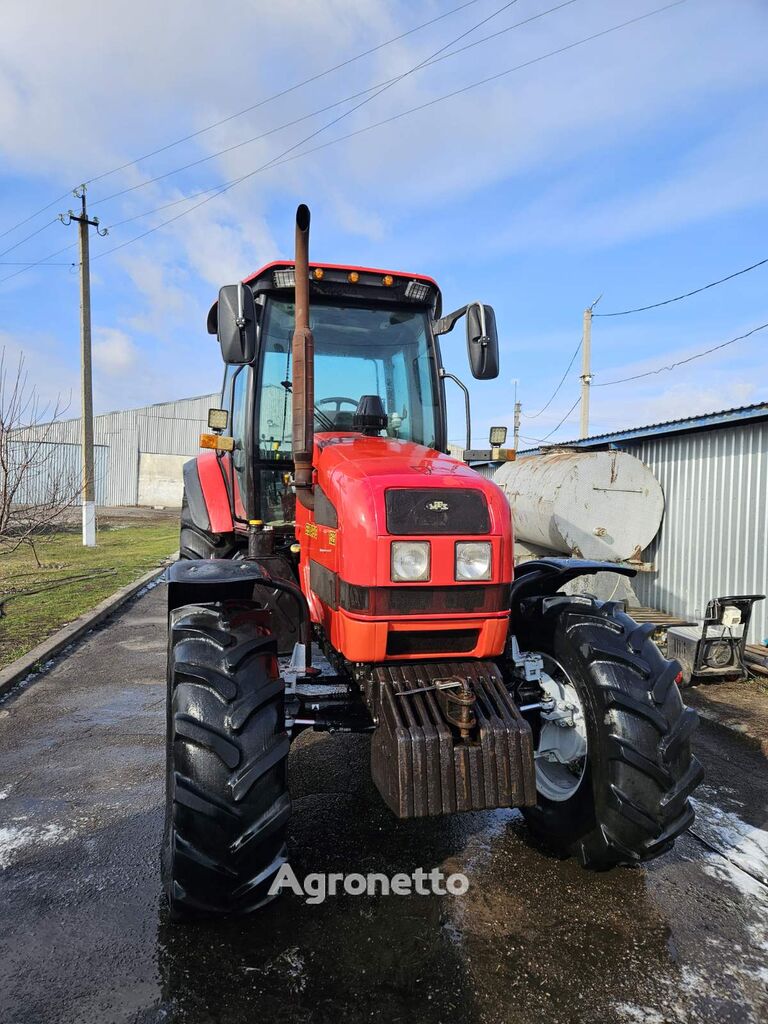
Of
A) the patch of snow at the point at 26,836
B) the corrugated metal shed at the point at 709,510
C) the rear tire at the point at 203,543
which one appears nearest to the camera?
the patch of snow at the point at 26,836

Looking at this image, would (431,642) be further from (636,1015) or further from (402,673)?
(636,1015)

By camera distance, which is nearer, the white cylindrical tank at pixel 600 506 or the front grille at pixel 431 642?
the front grille at pixel 431 642

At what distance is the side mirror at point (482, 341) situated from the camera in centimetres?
354

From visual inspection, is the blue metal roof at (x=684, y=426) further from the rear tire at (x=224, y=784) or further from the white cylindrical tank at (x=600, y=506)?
the rear tire at (x=224, y=784)

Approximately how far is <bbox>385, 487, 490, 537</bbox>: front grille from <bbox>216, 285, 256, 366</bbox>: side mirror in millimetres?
1056

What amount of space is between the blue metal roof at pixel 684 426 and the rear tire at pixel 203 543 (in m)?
5.78

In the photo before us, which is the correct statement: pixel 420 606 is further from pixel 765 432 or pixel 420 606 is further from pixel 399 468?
pixel 765 432

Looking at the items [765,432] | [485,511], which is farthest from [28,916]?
[765,432]

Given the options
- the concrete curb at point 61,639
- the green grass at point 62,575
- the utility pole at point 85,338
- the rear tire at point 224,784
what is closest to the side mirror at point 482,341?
the rear tire at point 224,784

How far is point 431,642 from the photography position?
2.78 m

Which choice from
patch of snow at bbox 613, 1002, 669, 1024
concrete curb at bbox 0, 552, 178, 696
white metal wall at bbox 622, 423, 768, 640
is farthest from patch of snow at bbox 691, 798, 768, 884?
concrete curb at bbox 0, 552, 178, 696

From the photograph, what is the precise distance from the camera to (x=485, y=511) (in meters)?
2.76

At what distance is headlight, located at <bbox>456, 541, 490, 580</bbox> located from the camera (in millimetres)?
2707

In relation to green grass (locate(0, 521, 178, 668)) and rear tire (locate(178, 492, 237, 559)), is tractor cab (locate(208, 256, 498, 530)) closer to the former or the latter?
rear tire (locate(178, 492, 237, 559))
